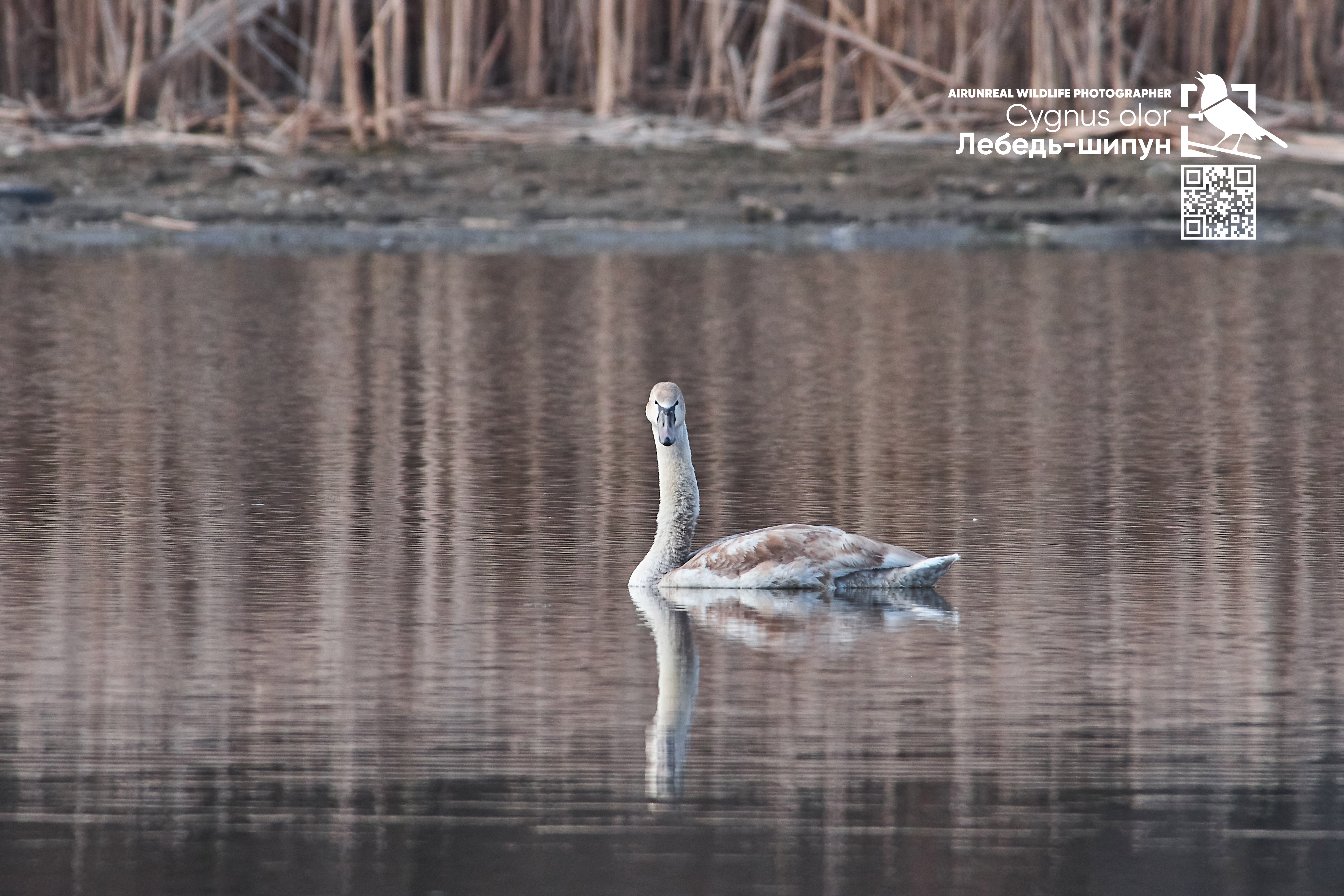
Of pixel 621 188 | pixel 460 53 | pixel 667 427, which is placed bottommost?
pixel 667 427

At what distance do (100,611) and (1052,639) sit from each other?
2.74m

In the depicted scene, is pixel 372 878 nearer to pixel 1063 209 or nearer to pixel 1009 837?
pixel 1009 837

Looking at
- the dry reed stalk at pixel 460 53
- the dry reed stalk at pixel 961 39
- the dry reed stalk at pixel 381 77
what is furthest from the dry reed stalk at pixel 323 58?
the dry reed stalk at pixel 961 39

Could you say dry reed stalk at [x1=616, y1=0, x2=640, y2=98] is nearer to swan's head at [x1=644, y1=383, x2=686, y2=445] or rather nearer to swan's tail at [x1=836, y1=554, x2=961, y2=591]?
swan's head at [x1=644, y1=383, x2=686, y2=445]

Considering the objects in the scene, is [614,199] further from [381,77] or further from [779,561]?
[779,561]

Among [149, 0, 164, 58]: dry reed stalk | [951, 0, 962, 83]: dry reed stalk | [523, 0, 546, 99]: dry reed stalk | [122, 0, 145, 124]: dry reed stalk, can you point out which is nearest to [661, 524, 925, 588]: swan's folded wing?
[951, 0, 962, 83]: dry reed stalk

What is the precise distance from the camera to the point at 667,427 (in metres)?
7.96

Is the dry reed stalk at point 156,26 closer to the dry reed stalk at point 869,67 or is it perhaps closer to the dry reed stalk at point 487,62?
the dry reed stalk at point 487,62

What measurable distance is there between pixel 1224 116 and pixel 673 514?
16825 millimetres

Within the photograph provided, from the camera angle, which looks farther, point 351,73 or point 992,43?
point 992,43

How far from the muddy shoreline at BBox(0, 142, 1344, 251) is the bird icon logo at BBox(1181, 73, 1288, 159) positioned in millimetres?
443

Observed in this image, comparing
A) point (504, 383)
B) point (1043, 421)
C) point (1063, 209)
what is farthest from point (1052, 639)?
point (1063, 209)

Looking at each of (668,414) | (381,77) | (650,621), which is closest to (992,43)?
(381,77)

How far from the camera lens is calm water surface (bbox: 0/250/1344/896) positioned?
16.1ft
